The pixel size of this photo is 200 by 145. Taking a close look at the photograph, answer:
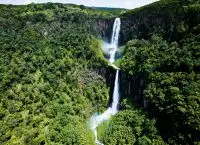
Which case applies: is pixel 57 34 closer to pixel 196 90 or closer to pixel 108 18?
pixel 108 18

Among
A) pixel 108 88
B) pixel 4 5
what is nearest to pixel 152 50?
pixel 108 88

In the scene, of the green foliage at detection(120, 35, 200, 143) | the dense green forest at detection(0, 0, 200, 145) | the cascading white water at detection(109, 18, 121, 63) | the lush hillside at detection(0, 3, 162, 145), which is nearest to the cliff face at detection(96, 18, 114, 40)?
the lush hillside at detection(0, 3, 162, 145)

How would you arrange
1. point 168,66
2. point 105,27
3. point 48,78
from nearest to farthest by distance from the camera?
point 168,66
point 48,78
point 105,27

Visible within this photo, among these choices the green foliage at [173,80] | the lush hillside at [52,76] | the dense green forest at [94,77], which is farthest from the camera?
the lush hillside at [52,76]

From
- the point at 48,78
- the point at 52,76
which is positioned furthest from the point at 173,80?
the point at 48,78

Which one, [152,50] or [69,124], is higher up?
[152,50]

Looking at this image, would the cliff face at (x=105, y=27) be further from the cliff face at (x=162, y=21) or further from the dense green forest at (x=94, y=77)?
the cliff face at (x=162, y=21)

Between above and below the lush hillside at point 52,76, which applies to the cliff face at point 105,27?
above

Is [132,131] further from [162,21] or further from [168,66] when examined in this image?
[162,21]

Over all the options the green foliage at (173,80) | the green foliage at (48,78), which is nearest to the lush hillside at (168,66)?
the green foliage at (173,80)
